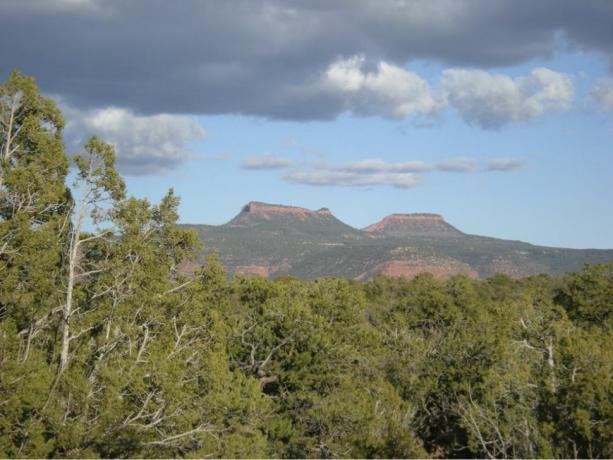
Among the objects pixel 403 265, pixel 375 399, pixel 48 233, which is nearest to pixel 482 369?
pixel 375 399

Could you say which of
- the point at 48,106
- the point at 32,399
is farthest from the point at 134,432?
the point at 48,106

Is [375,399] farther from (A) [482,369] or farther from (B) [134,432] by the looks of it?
(B) [134,432]

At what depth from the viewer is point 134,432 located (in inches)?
693

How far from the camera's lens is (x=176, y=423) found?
18062 millimetres

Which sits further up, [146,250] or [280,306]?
[146,250]

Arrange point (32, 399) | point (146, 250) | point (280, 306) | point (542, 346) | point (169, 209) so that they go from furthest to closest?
point (280, 306), point (542, 346), point (169, 209), point (146, 250), point (32, 399)

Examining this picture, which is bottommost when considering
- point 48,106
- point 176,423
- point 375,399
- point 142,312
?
point 375,399

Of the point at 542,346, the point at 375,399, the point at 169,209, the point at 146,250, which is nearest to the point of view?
the point at 146,250

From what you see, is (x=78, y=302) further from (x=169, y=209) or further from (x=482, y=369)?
(x=482, y=369)

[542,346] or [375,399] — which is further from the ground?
[542,346]

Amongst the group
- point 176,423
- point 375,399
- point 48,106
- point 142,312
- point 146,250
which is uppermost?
point 48,106

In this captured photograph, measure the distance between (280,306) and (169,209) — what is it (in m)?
13.0

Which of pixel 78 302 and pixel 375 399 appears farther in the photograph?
pixel 375 399

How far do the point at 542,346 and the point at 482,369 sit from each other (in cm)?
641
